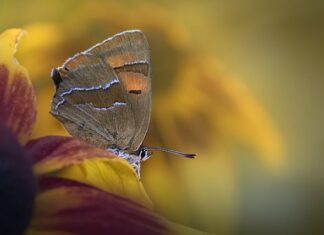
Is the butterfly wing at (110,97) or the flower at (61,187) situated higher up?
the butterfly wing at (110,97)

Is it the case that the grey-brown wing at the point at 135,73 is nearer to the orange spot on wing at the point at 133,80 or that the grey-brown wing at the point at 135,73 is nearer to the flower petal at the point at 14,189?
the orange spot on wing at the point at 133,80

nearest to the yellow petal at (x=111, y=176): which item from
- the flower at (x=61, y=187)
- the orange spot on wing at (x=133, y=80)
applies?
the flower at (x=61, y=187)

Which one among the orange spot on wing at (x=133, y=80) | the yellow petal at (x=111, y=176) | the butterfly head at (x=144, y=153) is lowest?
the yellow petal at (x=111, y=176)

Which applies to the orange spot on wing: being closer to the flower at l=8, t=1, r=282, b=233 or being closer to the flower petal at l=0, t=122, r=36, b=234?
the flower at l=8, t=1, r=282, b=233

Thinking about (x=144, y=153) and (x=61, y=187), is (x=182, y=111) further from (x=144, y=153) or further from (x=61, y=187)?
(x=61, y=187)

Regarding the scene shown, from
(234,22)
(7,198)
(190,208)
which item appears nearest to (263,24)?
(234,22)

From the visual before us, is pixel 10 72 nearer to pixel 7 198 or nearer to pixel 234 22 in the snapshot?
pixel 7 198
